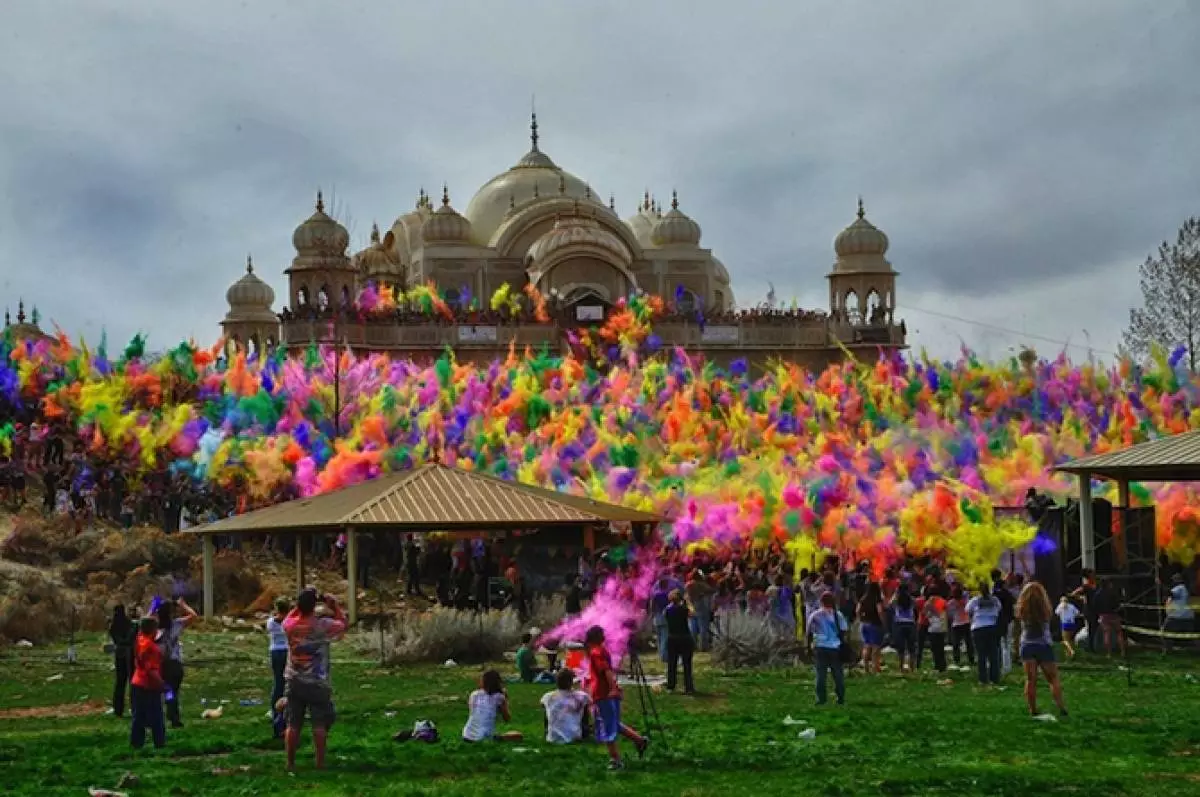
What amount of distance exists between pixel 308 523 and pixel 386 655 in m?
3.73

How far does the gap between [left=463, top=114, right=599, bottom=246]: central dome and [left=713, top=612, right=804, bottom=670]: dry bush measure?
50.4m

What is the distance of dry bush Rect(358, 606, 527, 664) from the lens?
72.1ft

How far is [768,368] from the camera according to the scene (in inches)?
2265

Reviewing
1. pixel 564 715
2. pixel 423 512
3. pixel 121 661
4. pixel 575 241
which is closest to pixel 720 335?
pixel 575 241

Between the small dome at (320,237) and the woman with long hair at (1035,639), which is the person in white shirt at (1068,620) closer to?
the woman with long hair at (1035,639)

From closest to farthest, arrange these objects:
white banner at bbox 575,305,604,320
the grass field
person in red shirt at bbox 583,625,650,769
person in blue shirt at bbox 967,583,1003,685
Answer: the grass field
person in red shirt at bbox 583,625,650,769
person in blue shirt at bbox 967,583,1003,685
white banner at bbox 575,305,604,320

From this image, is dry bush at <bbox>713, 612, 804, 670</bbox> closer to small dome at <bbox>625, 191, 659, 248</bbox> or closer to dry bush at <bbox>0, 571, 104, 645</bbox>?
dry bush at <bbox>0, 571, 104, 645</bbox>

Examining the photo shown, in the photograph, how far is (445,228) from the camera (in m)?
69.2

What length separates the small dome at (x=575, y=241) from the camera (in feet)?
207

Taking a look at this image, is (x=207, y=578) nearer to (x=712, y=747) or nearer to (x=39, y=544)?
(x=39, y=544)

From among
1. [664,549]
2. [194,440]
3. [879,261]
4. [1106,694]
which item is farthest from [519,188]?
[1106,694]

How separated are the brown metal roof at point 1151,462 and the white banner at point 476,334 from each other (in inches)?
1317

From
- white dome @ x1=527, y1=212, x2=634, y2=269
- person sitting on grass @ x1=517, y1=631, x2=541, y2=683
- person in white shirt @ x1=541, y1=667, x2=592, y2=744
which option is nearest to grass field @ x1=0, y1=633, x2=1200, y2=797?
person in white shirt @ x1=541, y1=667, x2=592, y2=744

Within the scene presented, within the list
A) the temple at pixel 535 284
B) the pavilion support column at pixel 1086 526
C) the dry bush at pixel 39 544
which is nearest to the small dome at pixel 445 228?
the temple at pixel 535 284
